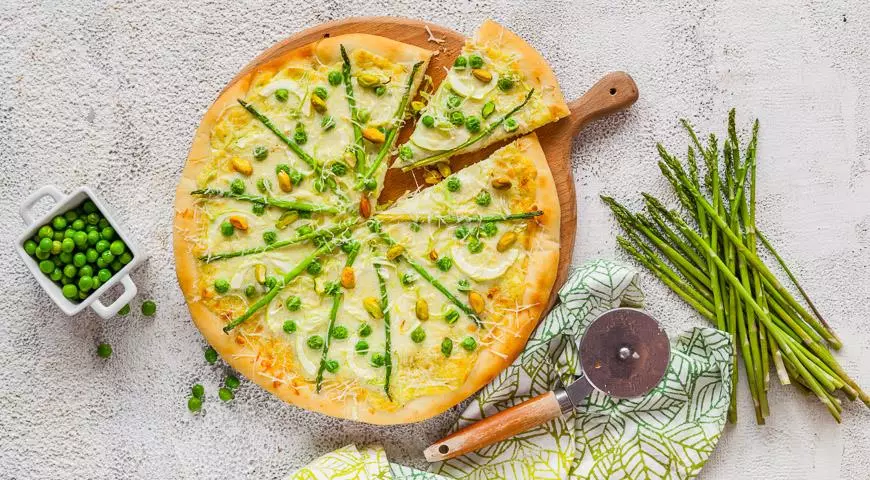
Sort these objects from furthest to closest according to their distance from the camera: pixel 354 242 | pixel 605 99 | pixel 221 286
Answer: pixel 605 99 → pixel 354 242 → pixel 221 286

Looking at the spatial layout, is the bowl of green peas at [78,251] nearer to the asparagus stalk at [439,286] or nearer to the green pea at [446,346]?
the asparagus stalk at [439,286]

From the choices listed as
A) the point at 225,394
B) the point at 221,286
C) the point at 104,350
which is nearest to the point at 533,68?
the point at 221,286

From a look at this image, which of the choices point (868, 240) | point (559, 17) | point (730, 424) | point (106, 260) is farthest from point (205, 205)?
point (868, 240)

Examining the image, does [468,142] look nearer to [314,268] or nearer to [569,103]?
[569,103]

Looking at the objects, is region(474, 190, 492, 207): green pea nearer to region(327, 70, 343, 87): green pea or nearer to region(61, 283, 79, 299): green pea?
region(327, 70, 343, 87): green pea

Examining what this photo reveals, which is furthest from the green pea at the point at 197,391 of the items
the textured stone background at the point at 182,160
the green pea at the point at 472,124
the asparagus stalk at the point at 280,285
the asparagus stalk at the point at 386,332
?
the green pea at the point at 472,124

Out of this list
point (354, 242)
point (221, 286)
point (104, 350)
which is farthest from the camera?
point (104, 350)
